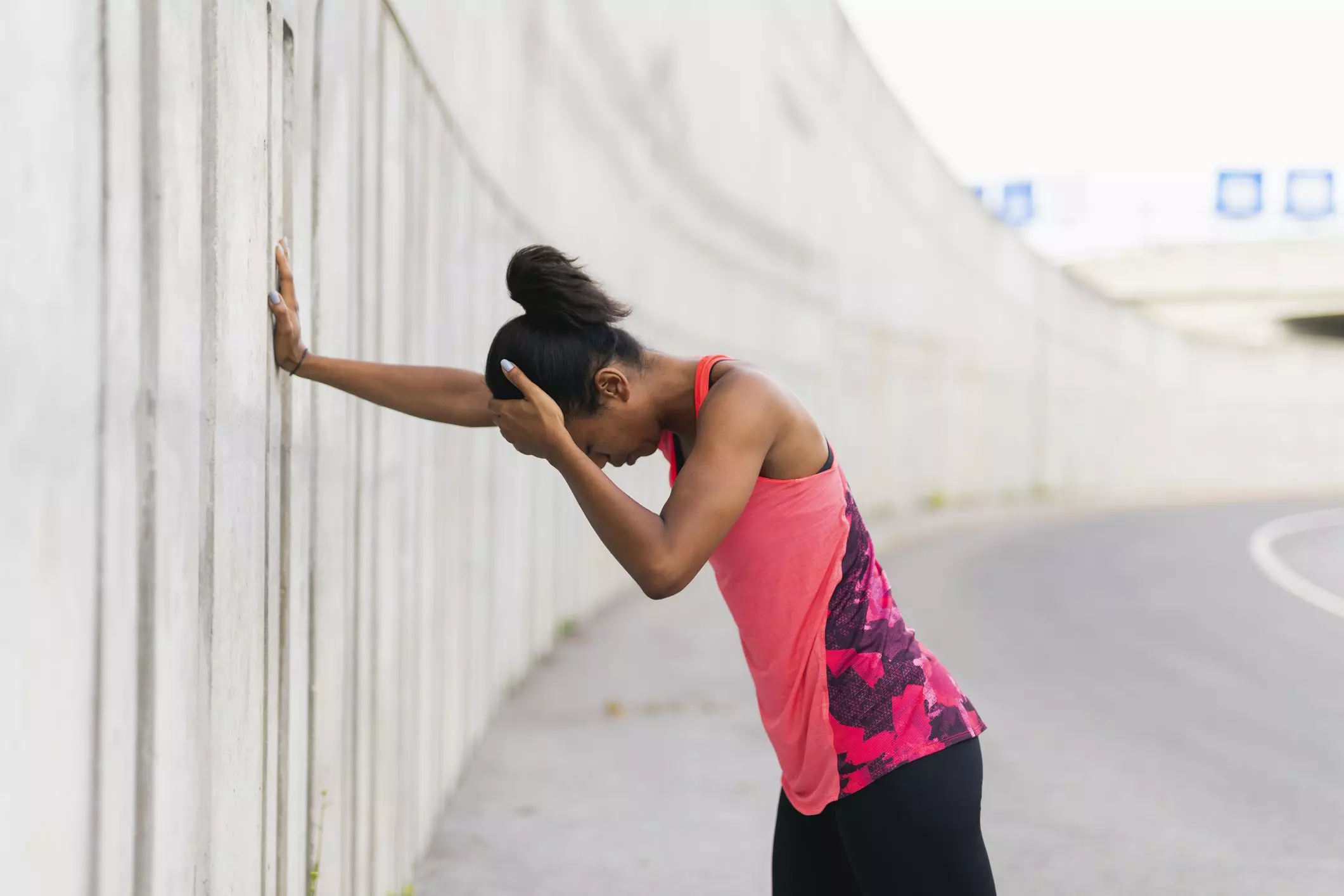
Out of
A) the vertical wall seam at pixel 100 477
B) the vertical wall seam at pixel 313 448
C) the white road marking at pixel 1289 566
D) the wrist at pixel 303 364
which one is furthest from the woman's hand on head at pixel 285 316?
the white road marking at pixel 1289 566

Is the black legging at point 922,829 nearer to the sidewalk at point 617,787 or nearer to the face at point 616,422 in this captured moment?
the face at point 616,422

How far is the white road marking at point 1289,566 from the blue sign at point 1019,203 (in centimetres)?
2459

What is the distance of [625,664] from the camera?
7.91 meters

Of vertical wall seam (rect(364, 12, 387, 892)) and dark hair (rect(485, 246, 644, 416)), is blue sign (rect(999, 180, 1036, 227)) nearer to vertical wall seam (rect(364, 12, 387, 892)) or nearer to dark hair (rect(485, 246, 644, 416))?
vertical wall seam (rect(364, 12, 387, 892))

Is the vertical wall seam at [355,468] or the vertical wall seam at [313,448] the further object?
the vertical wall seam at [355,468]

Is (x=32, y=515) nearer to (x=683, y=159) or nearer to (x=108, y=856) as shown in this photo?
(x=108, y=856)

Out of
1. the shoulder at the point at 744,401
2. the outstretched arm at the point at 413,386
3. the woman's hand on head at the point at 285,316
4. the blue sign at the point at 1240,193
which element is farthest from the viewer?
the blue sign at the point at 1240,193

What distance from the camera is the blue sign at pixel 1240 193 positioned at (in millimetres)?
44062

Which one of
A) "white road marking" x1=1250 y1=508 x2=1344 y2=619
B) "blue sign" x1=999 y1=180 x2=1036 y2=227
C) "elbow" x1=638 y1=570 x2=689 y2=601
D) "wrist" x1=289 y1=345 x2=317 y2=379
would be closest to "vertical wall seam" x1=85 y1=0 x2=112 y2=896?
"elbow" x1=638 y1=570 x2=689 y2=601

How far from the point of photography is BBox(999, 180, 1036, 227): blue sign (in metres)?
46.0

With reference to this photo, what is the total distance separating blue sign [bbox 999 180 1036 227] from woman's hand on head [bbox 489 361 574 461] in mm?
45682

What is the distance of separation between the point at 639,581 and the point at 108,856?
90 cm

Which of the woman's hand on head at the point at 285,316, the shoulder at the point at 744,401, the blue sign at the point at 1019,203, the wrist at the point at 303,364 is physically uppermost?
the blue sign at the point at 1019,203

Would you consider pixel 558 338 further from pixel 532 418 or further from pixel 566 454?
pixel 566 454
